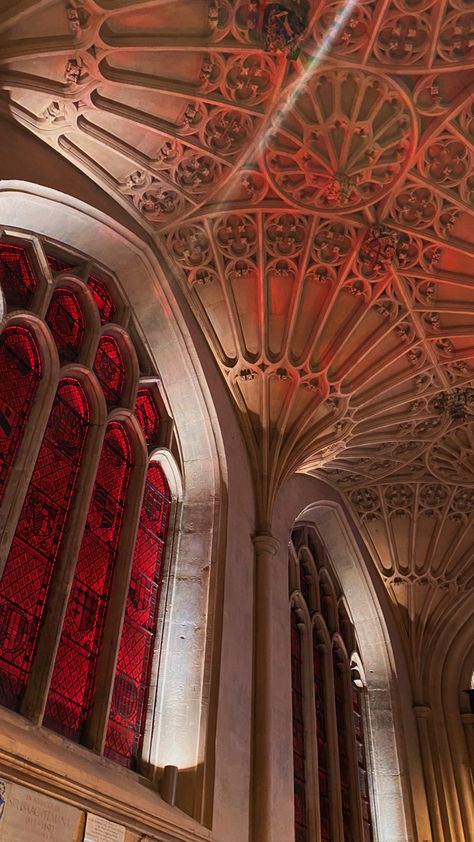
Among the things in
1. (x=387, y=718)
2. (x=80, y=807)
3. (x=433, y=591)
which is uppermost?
(x=433, y=591)

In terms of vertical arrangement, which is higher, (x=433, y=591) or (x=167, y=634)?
(x=433, y=591)

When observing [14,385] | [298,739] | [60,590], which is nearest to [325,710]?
[298,739]

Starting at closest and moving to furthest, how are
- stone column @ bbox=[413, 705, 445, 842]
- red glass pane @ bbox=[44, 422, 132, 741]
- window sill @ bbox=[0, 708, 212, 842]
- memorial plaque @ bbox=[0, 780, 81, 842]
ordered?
memorial plaque @ bbox=[0, 780, 81, 842] → window sill @ bbox=[0, 708, 212, 842] → red glass pane @ bbox=[44, 422, 132, 741] → stone column @ bbox=[413, 705, 445, 842]

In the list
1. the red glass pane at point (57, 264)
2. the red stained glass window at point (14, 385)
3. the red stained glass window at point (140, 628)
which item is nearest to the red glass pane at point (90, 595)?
the red stained glass window at point (140, 628)

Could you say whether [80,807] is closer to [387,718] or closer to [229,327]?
[229,327]

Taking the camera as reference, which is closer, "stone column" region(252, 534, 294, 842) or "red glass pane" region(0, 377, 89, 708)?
"red glass pane" region(0, 377, 89, 708)

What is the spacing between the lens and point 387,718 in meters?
12.3

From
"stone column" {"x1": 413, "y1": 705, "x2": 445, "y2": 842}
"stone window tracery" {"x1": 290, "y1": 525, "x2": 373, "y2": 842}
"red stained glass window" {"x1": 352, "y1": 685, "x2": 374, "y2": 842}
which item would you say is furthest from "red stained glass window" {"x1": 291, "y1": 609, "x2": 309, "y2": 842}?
"stone column" {"x1": 413, "y1": 705, "x2": 445, "y2": 842}

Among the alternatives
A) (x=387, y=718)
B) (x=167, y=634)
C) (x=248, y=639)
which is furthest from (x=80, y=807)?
(x=387, y=718)

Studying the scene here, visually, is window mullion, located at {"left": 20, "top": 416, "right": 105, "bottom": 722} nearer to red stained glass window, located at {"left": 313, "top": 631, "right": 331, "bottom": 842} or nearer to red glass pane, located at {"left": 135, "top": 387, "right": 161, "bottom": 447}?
red glass pane, located at {"left": 135, "top": 387, "right": 161, "bottom": 447}

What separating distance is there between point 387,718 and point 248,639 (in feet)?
17.9

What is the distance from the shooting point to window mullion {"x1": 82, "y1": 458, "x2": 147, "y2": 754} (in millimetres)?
6020

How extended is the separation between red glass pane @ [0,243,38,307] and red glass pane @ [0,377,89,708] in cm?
95

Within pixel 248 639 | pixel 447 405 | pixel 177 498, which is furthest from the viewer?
pixel 447 405
